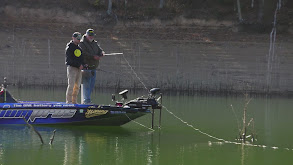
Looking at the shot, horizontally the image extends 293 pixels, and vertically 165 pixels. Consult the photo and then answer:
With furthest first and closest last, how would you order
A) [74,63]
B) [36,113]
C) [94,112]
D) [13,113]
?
[74,63], [94,112], [36,113], [13,113]

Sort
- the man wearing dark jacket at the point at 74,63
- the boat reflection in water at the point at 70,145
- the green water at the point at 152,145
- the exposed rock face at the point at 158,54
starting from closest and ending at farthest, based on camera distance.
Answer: the boat reflection in water at the point at 70,145 < the green water at the point at 152,145 < the man wearing dark jacket at the point at 74,63 < the exposed rock face at the point at 158,54

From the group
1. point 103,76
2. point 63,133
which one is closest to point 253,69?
point 103,76

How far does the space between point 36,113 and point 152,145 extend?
146 inches

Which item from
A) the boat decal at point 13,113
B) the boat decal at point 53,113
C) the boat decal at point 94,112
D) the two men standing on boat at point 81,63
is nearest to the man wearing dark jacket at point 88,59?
the two men standing on boat at point 81,63

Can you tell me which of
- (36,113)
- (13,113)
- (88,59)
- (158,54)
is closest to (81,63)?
(88,59)

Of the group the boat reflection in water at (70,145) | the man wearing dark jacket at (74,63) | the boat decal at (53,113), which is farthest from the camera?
the man wearing dark jacket at (74,63)

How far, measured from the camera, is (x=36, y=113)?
57.0 ft

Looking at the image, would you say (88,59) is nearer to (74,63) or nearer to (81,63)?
(81,63)

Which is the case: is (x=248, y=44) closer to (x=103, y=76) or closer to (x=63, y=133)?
(x=103, y=76)

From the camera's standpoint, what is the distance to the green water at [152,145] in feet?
44.4

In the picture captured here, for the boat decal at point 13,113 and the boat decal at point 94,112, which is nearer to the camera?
the boat decal at point 13,113

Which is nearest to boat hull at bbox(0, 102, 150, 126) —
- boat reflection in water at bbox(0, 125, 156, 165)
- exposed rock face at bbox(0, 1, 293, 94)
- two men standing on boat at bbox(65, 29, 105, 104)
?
boat reflection in water at bbox(0, 125, 156, 165)

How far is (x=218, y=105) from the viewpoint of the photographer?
92.2 feet

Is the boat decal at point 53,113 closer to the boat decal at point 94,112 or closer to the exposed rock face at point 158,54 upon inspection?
the boat decal at point 94,112
